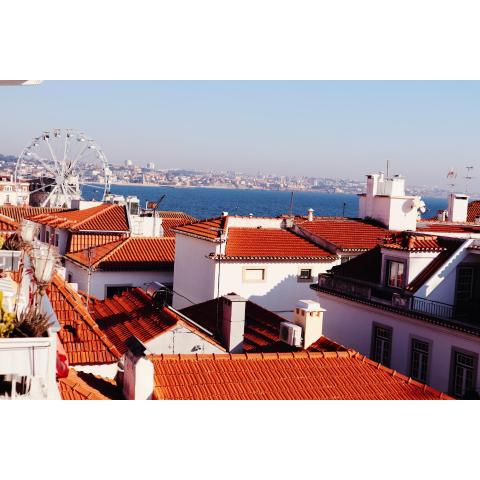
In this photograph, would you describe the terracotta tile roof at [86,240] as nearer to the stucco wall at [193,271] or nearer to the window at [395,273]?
the stucco wall at [193,271]

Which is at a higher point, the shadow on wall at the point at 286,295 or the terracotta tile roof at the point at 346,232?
the terracotta tile roof at the point at 346,232

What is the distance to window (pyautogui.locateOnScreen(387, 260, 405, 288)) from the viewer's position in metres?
14.8

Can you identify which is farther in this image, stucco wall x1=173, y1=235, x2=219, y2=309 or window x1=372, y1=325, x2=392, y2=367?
stucco wall x1=173, y1=235, x2=219, y2=309

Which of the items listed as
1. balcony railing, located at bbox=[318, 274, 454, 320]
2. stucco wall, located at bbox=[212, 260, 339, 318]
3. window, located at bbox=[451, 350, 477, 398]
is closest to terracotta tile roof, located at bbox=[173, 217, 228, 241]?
stucco wall, located at bbox=[212, 260, 339, 318]

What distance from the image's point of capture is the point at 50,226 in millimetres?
26859

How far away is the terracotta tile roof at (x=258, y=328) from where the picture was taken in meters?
10.8

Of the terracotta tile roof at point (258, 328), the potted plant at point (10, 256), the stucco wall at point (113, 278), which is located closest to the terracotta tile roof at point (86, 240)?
the stucco wall at point (113, 278)

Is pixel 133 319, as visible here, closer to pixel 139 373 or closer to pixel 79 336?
pixel 79 336

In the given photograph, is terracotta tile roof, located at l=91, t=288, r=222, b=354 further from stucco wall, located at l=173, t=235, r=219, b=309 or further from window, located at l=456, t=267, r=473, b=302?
window, located at l=456, t=267, r=473, b=302

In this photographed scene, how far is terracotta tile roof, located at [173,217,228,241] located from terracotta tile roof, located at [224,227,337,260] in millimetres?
379

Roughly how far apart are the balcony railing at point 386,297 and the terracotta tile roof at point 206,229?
4.02m

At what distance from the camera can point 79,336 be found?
973 centimetres
